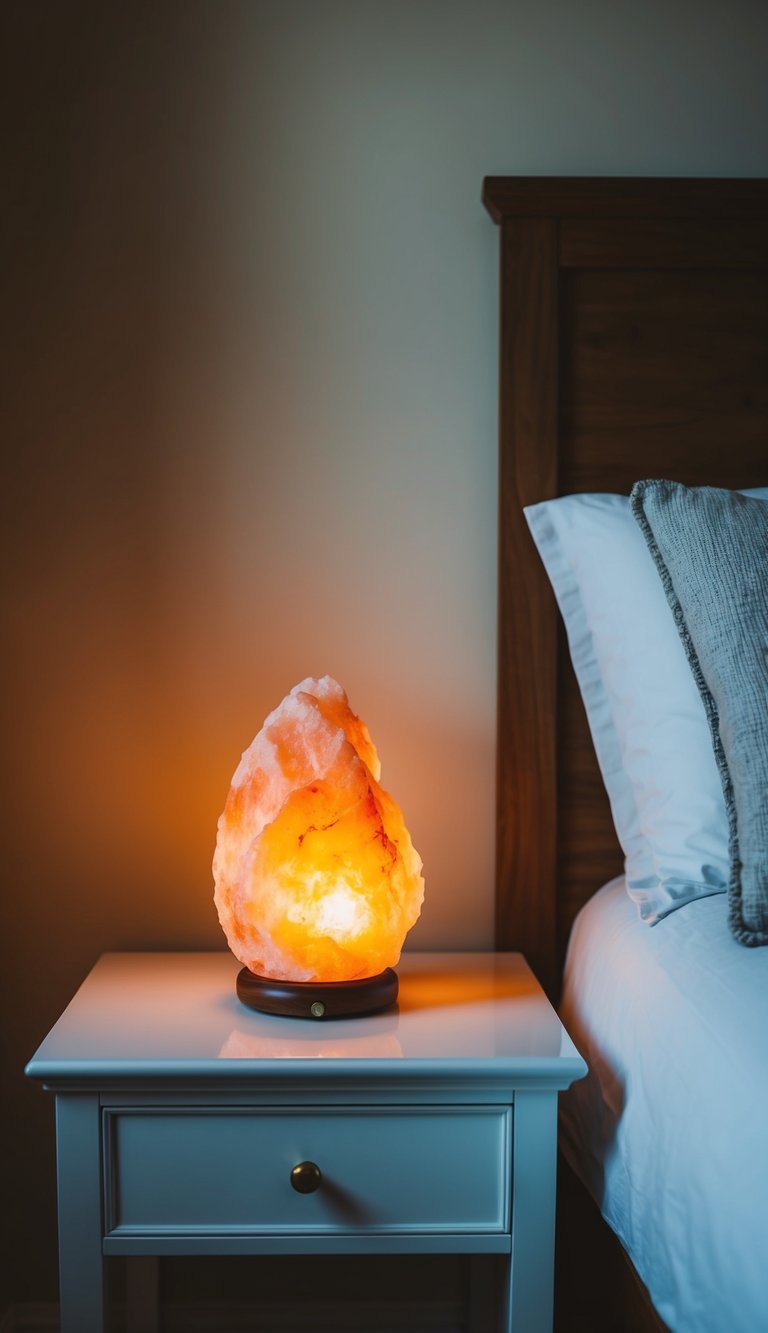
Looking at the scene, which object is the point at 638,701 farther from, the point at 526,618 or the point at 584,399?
the point at 584,399

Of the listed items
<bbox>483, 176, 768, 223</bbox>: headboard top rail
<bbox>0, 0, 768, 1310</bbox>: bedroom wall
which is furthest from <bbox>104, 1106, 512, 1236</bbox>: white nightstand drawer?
<bbox>483, 176, 768, 223</bbox>: headboard top rail

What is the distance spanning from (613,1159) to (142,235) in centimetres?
129

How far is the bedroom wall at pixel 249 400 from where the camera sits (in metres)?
1.53

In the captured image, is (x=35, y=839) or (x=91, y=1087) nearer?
(x=91, y=1087)

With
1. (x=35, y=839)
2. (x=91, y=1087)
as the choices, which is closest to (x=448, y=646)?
(x=35, y=839)

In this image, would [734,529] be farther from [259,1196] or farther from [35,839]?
[35,839]

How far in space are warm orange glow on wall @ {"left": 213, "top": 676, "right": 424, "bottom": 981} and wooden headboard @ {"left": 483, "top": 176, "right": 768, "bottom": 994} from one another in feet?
1.21

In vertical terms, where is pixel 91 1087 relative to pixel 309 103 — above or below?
below

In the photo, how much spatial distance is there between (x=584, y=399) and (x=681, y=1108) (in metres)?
0.95

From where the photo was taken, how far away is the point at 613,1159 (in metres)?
1.13

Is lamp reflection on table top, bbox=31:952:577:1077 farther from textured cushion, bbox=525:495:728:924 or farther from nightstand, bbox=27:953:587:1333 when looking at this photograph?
textured cushion, bbox=525:495:728:924

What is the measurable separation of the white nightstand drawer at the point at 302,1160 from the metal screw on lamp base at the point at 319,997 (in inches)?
4.6

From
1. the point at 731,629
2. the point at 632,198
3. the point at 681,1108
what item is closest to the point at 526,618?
the point at 731,629

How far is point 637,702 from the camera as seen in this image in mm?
1331
